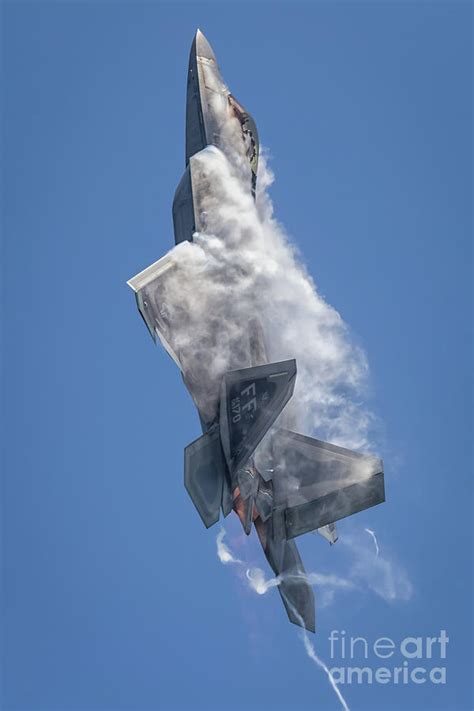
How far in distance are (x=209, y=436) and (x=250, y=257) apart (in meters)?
5.11

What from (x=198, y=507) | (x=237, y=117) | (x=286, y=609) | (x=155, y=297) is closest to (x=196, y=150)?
(x=237, y=117)

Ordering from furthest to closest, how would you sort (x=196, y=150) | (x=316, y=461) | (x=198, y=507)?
(x=196, y=150), (x=316, y=461), (x=198, y=507)

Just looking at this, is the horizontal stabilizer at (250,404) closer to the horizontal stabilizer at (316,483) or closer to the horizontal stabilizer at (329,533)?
the horizontal stabilizer at (316,483)

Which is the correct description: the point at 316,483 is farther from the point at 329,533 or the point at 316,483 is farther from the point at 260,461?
the point at 329,533

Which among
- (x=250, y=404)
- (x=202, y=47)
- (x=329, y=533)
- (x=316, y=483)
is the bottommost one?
(x=329, y=533)

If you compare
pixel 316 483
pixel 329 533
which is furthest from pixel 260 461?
pixel 329 533

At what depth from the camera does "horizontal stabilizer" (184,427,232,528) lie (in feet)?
63.4

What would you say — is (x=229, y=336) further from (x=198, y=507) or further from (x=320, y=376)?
(x=198, y=507)

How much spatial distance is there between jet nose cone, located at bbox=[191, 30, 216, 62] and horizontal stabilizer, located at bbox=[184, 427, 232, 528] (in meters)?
12.6

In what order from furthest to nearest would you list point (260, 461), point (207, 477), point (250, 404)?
point (260, 461)
point (250, 404)
point (207, 477)

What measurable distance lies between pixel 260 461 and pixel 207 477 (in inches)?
87.9

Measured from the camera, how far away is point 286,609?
22.1 meters

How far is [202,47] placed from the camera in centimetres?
2770

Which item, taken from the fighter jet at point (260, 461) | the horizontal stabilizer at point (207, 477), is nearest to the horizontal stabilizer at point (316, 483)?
the fighter jet at point (260, 461)
